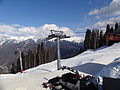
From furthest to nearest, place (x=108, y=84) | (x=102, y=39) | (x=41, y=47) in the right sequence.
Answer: (x=102, y=39)
(x=41, y=47)
(x=108, y=84)

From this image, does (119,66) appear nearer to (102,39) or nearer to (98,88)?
(98,88)

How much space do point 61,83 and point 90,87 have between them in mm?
2903

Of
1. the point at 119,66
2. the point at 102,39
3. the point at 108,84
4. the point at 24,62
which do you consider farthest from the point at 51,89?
the point at 102,39

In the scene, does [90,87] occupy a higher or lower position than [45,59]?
higher

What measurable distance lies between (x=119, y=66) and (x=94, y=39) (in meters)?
59.3

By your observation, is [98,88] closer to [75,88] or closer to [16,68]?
[75,88]

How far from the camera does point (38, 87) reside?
14.0m

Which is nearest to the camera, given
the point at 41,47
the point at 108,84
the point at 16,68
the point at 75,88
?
the point at 108,84

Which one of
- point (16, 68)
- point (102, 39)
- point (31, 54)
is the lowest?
point (16, 68)

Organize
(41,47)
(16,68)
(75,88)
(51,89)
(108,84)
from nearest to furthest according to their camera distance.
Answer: (108,84), (75,88), (51,89), (16,68), (41,47)

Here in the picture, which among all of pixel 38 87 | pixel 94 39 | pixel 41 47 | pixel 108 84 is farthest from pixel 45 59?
pixel 108 84

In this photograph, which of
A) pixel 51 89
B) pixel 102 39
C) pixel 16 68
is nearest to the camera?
pixel 51 89

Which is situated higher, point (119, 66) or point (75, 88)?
point (119, 66)

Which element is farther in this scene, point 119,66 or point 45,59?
point 45,59
